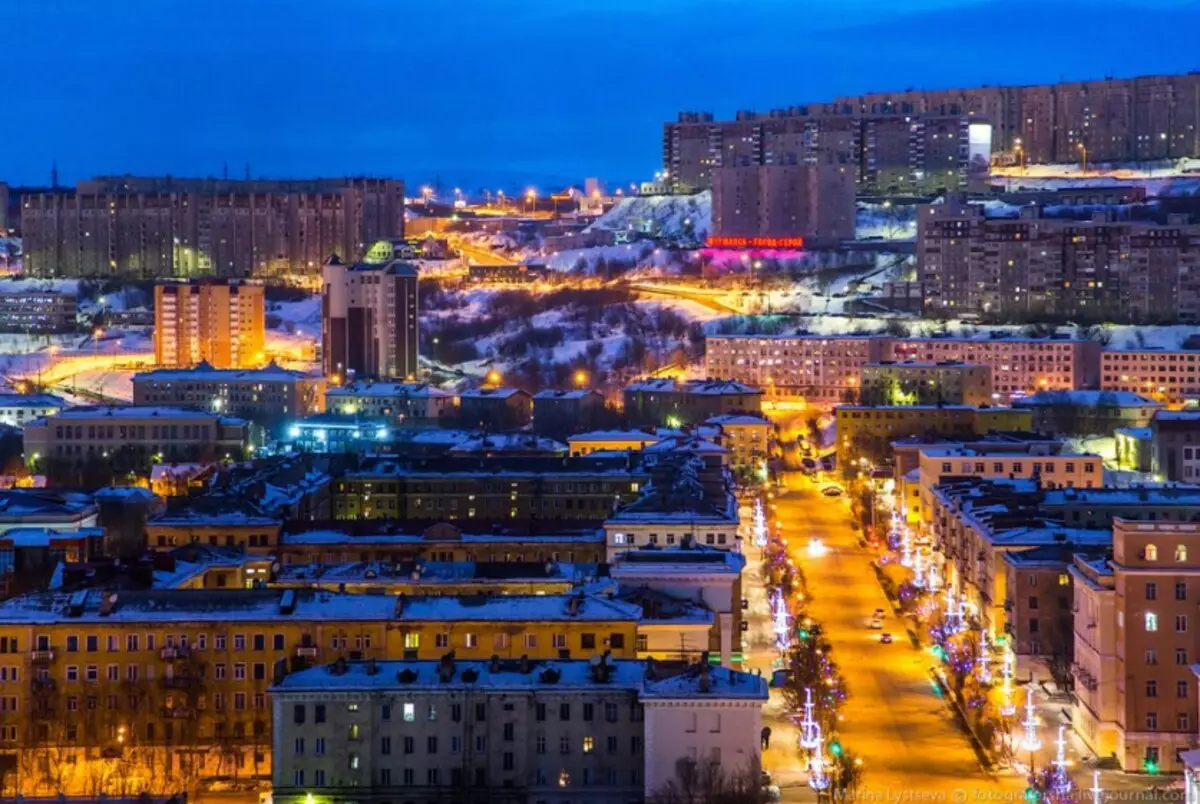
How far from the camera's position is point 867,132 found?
Answer: 164ft

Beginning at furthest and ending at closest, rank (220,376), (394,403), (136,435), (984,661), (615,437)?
(220,376) < (394,403) < (136,435) < (615,437) < (984,661)

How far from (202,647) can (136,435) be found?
17.9 m

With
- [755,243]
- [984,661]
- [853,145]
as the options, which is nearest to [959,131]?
[853,145]

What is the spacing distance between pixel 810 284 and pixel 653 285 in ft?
10.3

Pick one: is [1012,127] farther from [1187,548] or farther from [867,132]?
[1187,548]

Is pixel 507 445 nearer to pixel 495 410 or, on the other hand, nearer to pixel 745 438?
pixel 745 438

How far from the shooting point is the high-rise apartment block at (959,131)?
162ft

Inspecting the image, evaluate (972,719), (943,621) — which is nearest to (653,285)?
(943,621)

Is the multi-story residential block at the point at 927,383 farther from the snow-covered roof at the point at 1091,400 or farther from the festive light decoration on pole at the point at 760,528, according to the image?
the festive light decoration on pole at the point at 760,528

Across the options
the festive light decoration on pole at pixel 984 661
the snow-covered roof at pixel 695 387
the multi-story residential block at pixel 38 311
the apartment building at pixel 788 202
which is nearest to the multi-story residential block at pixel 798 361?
the snow-covered roof at pixel 695 387

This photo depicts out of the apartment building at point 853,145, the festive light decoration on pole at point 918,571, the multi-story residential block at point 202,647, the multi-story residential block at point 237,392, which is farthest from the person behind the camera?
the apartment building at point 853,145

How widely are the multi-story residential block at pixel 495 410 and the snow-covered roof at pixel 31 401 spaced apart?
577 centimetres

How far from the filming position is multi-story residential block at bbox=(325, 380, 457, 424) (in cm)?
3321

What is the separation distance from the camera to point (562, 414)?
3184 centimetres
